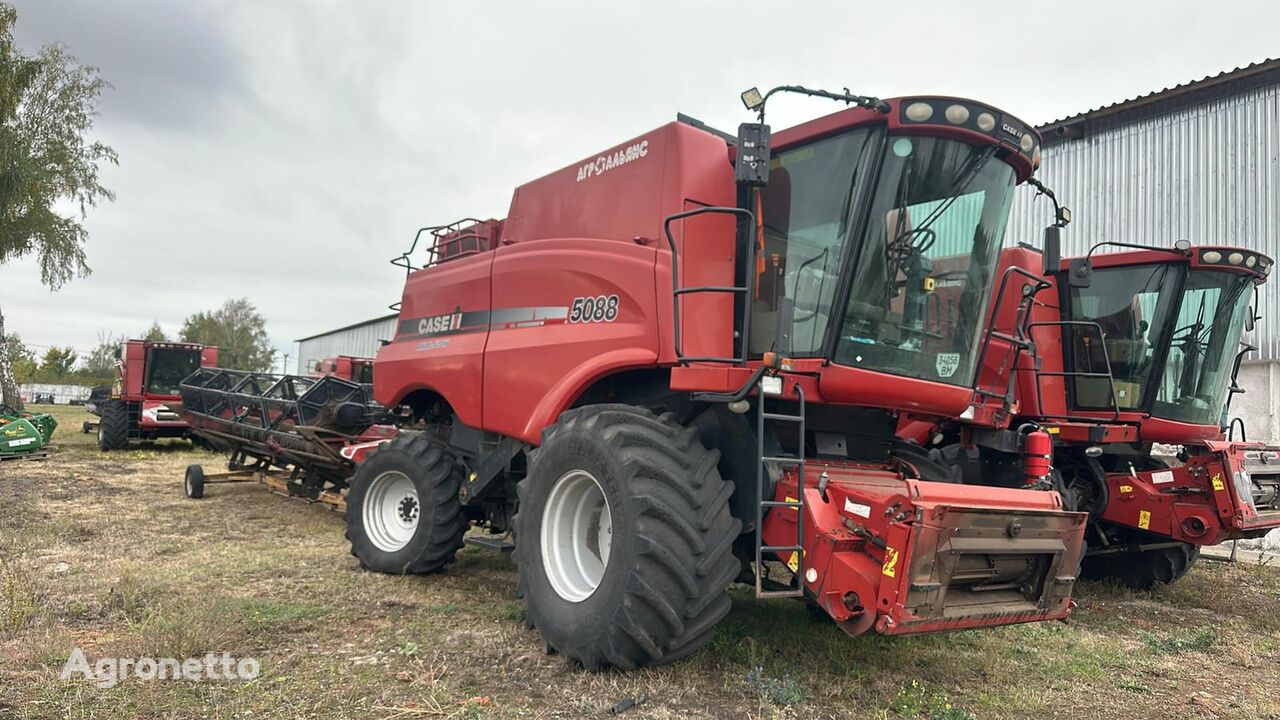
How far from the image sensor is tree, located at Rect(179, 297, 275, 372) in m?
64.8

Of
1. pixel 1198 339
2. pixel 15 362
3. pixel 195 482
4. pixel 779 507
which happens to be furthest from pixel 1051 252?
pixel 15 362

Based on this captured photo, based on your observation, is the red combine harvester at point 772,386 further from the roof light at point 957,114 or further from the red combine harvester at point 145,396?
the red combine harvester at point 145,396

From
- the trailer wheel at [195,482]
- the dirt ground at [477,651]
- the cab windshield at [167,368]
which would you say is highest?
the cab windshield at [167,368]

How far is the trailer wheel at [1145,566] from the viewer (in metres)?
7.68

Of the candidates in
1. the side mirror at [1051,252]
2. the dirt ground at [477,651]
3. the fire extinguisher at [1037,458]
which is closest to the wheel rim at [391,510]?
the dirt ground at [477,651]

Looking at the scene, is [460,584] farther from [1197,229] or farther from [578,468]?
[1197,229]

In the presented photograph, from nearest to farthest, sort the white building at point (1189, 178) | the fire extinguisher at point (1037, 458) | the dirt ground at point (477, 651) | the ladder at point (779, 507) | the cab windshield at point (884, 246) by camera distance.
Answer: the dirt ground at point (477, 651)
the ladder at point (779, 507)
the cab windshield at point (884, 246)
the fire extinguisher at point (1037, 458)
the white building at point (1189, 178)

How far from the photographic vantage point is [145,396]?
17.8 m

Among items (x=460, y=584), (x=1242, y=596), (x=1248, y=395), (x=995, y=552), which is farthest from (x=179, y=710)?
(x=1248, y=395)

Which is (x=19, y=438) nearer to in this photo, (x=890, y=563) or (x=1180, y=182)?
(x=890, y=563)

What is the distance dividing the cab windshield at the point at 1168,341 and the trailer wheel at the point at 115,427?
17890 millimetres

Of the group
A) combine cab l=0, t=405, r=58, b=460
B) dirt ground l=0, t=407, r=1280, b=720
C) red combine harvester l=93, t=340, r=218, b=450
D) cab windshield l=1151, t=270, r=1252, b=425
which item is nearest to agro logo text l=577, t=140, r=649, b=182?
dirt ground l=0, t=407, r=1280, b=720

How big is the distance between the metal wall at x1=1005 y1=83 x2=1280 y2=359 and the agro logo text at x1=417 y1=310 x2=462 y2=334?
31.7 feet

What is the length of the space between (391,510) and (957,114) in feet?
17.1
